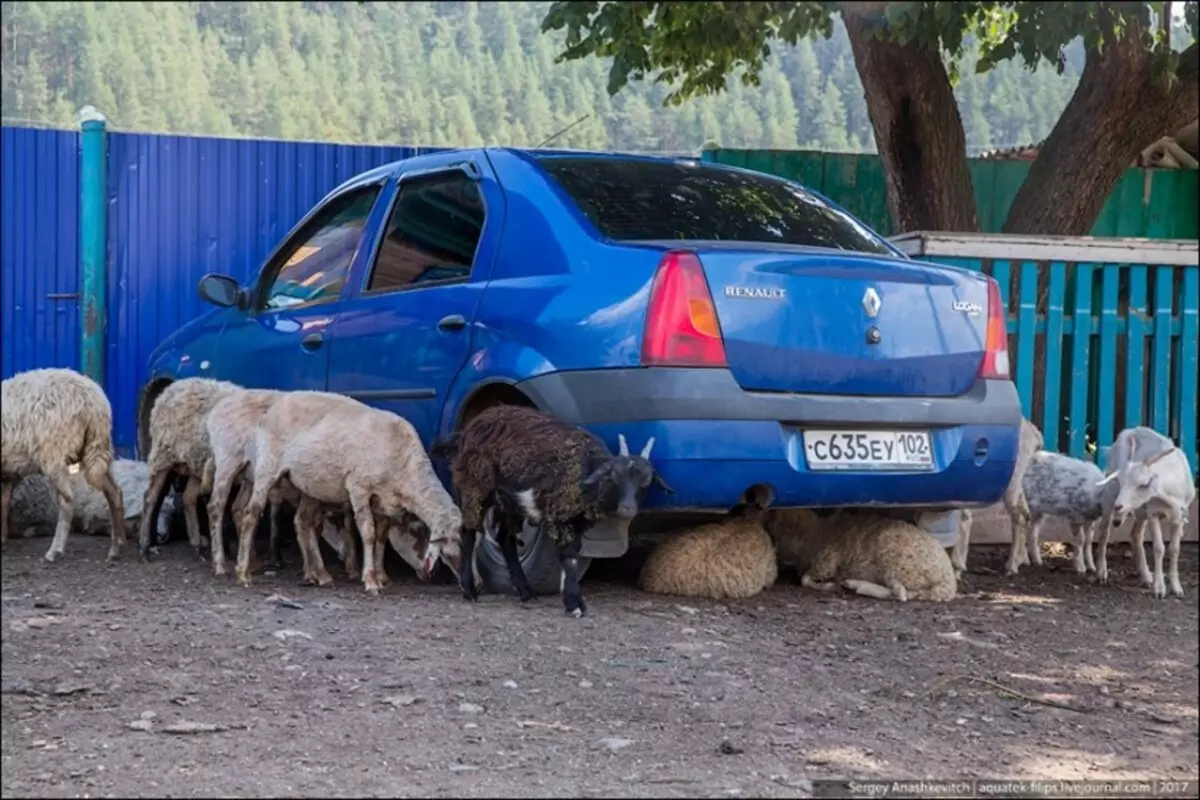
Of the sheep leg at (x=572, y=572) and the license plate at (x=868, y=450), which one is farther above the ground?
the license plate at (x=868, y=450)

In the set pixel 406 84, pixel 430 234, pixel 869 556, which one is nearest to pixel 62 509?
pixel 430 234

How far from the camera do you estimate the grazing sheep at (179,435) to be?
6887 mm

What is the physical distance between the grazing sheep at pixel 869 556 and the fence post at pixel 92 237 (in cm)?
553

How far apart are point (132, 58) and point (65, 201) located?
46.9 feet

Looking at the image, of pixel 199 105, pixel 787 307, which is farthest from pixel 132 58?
pixel 787 307

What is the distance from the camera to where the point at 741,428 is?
210 inches

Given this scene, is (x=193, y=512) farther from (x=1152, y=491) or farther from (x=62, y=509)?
(x=1152, y=491)

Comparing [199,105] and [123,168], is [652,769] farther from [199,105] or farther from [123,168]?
[199,105]

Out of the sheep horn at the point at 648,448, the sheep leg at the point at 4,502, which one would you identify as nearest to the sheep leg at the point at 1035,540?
the sheep horn at the point at 648,448

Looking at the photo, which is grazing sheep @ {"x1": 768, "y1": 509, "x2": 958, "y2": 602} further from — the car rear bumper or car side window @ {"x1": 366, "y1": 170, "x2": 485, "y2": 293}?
car side window @ {"x1": 366, "y1": 170, "x2": 485, "y2": 293}

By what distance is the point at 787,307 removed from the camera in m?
5.49

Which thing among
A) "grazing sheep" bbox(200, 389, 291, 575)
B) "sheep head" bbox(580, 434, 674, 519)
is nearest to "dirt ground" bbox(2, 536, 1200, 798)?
"grazing sheep" bbox(200, 389, 291, 575)

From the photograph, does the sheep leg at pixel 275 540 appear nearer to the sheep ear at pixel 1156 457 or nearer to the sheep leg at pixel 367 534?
the sheep leg at pixel 367 534

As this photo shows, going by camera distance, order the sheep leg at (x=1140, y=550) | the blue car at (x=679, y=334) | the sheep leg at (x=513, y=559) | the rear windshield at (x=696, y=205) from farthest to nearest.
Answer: the sheep leg at (x=1140, y=550) → the rear windshield at (x=696, y=205) → the sheep leg at (x=513, y=559) → the blue car at (x=679, y=334)
